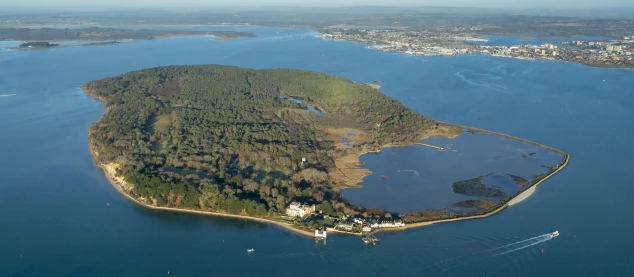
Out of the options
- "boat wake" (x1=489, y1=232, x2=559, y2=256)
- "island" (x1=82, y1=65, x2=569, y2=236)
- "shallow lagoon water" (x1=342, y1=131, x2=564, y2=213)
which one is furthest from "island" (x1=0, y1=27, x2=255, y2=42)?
"boat wake" (x1=489, y1=232, x2=559, y2=256)

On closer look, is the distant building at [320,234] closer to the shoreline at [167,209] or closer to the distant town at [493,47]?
the shoreline at [167,209]

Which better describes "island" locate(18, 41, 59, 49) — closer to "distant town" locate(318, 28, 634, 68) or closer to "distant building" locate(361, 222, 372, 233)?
"distant town" locate(318, 28, 634, 68)

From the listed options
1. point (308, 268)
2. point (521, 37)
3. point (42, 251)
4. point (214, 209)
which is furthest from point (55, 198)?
point (521, 37)

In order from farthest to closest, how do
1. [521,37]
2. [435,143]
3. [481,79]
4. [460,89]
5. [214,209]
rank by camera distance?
1. [521,37]
2. [481,79]
3. [460,89]
4. [435,143]
5. [214,209]

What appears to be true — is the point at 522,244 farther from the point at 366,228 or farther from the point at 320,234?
the point at 320,234

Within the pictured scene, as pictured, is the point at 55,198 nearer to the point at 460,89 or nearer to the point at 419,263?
the point at 419,263

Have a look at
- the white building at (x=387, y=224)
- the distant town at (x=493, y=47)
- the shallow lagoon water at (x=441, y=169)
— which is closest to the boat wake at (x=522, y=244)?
the shallow lagoon water at (x=441, y=169)

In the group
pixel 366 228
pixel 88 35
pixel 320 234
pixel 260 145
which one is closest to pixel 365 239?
pixel 366 228
